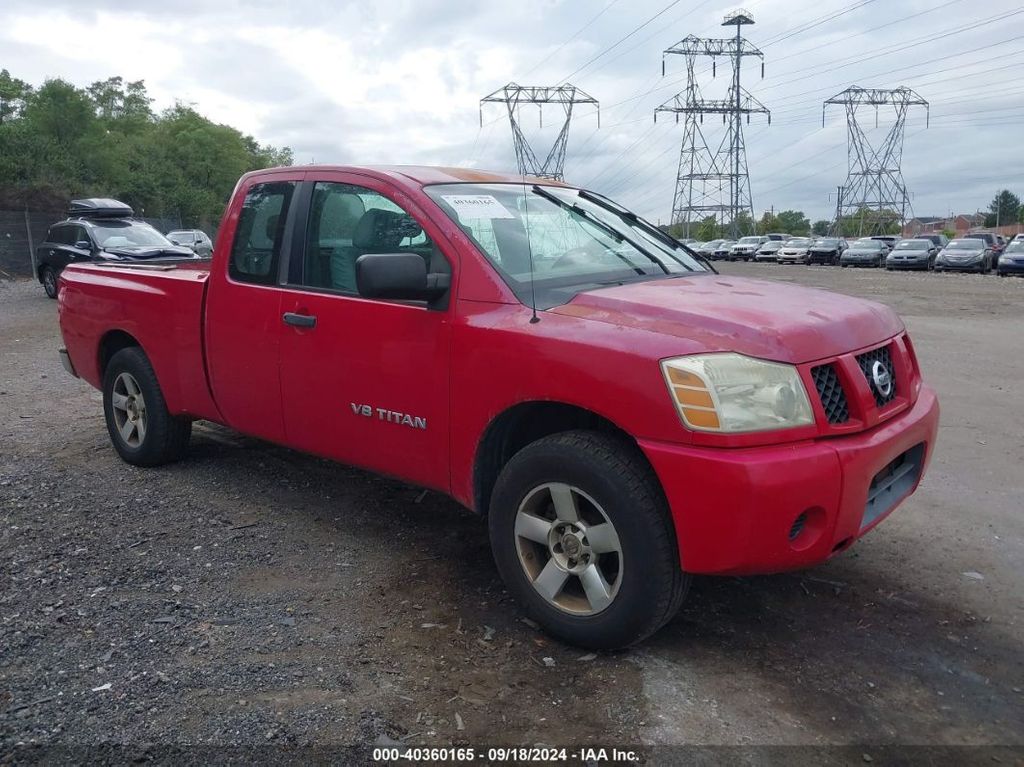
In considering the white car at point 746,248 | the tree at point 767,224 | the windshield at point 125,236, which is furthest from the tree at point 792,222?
the windshield at point 125,236

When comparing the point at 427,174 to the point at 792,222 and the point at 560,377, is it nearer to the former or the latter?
the point at 560,377

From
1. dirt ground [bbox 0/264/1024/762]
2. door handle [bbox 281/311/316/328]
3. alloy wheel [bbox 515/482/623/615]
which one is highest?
door handle [bbox 281/311/316/328]

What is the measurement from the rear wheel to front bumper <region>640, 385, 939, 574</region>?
20580 millimetres

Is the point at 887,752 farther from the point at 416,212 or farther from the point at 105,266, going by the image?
the point at 105,266

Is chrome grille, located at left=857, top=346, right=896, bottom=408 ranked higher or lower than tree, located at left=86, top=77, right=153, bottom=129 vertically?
lower

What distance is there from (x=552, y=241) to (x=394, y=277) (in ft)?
3.02

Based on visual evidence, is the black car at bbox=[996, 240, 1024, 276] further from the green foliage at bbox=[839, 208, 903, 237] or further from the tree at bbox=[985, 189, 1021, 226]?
the tree at bbox=[985, 189, 1021, 226]

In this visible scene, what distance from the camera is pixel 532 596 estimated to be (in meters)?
3.45

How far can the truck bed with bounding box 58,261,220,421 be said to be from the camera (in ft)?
16.5

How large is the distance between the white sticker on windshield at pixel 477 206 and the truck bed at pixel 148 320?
173 centimetres

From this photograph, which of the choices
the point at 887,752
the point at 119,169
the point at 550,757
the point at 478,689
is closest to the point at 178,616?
the point at 478,689

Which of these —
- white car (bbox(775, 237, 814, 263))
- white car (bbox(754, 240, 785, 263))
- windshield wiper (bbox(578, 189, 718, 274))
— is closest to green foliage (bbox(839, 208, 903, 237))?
white car (bbox(754, 240, 785, 263))

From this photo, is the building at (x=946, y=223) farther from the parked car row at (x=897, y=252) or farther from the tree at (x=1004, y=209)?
the parked car row at (x=897, y=252)

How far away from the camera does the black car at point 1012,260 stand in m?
29.3
